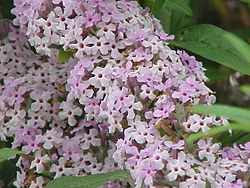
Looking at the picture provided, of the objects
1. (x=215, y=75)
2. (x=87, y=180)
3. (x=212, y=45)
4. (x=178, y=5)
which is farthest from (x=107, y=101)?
(x=215, y=75)

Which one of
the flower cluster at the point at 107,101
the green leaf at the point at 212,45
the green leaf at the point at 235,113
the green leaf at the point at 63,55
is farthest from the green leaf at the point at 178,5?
the green leaf at the point at 235,113

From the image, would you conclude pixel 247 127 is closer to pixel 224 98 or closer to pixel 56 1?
pixel 56 1

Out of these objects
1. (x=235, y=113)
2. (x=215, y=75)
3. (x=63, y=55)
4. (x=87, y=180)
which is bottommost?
(x=215, y=75)

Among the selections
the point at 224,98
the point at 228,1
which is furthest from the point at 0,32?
the point at 228,1

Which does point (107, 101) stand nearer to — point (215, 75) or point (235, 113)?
point (235, 113)

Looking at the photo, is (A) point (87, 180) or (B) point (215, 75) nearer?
(A) point (87, 180)

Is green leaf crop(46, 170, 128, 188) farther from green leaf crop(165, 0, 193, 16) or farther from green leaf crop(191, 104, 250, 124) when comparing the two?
green leaf crop(165, 0, 193, 16)
